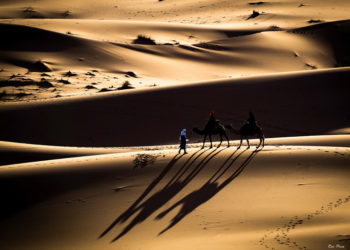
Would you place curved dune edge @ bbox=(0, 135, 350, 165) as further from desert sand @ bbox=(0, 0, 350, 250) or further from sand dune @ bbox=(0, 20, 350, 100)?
sand dune @ bbox=(0, 20, 350, 100)

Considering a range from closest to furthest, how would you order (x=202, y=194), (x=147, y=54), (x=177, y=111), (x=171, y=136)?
(x=202, y=194) < (x=171, y=136) < (x=177, y=111) < (x=147, y=54)

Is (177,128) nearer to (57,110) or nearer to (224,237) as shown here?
(57,110)

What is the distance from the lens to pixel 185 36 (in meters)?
43.3

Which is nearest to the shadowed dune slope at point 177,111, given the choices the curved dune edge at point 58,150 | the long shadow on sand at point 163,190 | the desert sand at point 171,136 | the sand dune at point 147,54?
the desert sand at point 171,136

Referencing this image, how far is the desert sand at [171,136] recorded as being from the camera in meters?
9.24

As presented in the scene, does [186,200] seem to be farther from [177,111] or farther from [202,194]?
[177,111]

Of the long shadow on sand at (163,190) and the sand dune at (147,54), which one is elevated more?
the sand dune at (147,54)

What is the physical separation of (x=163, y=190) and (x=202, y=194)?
83 centimetres

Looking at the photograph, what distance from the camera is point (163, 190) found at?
10969 millimetres

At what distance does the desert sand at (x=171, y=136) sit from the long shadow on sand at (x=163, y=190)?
39mm

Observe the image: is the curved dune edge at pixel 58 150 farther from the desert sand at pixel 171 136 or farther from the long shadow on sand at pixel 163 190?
the long shadow on sand at pixel 163 190

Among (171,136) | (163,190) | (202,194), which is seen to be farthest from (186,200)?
(171,136)

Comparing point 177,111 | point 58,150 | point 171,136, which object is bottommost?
point 171,136

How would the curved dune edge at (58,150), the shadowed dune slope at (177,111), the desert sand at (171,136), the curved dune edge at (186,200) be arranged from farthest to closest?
the shadowed dune slope at (177,111), the curved dune edge at (58,150), the desert sand at (171,136), the curved dune edge at (186,200)
